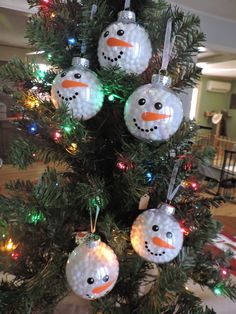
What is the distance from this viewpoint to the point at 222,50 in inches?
95.2

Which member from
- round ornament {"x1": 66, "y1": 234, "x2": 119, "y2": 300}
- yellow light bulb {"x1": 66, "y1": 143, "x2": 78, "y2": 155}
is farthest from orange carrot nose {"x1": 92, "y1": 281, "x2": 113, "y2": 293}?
yellow light bulb {"x1": 66, "y1": 143, "x2": 78, "y2": 155}

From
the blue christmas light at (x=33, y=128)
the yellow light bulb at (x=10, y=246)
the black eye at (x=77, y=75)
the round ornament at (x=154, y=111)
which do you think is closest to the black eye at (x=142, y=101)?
the round ornament at (x=154, y=111)

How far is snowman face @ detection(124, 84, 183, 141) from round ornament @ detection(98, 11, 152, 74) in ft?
0.16

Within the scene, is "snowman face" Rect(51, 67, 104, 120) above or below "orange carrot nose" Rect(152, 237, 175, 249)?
above

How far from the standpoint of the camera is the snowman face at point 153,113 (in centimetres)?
44

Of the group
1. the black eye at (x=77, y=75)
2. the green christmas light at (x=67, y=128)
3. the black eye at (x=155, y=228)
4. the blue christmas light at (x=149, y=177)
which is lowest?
the black eye at (x=155, y=228)

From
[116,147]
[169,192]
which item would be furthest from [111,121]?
[169,192]

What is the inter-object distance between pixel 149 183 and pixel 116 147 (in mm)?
96

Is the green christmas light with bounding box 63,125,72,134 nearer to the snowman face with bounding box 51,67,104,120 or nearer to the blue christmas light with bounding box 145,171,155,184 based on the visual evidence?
the snowman face with bounding box 51,67,104,120

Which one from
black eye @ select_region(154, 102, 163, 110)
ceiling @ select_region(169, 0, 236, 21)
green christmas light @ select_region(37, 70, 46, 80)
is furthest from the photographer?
ceiling @ select_region(169, 0, 236, 21)

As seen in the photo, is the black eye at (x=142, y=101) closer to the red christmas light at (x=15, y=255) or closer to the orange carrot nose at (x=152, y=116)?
the orange carrot nose at (x=152, y=116)

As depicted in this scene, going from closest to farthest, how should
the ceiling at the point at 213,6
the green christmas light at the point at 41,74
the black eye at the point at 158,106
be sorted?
the black eye at the point at 158,106, the green christmas light at the point at 41,74, the ceiling at the point at 213,6

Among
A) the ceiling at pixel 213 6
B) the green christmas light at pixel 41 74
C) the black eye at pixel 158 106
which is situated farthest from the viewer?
the ceiling at pixel 213 6

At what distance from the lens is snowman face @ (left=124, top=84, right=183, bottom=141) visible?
17.3 inches
